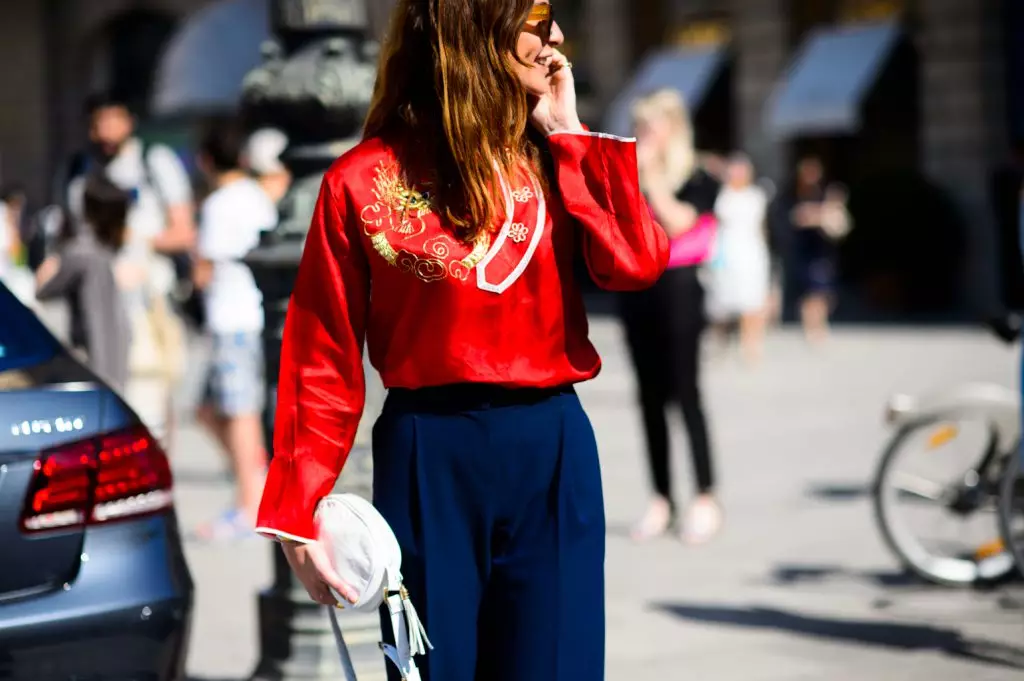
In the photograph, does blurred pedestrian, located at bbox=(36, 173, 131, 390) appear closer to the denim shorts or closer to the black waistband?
the denim shorts

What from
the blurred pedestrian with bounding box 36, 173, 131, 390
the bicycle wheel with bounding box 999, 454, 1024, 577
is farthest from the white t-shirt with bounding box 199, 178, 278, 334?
the bicycle wheel with bounding box 999, 454, 1024, 577

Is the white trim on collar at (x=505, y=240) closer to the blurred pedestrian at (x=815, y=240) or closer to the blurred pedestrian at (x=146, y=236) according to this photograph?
the blurred pedestrian at (x=146, y=236)

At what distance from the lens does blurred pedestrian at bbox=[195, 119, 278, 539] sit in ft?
Answer: 26.4

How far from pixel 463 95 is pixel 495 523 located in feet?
2.27

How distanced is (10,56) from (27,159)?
6.80ft

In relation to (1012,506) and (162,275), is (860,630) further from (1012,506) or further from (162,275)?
(162,275)

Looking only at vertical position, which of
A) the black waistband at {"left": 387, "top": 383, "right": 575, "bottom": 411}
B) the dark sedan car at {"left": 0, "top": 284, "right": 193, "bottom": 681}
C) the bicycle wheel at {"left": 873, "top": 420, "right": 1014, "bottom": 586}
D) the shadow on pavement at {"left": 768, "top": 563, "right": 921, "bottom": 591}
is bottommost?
the shadow on pavement at {"left": 768, "top": 563, "right": 921, "bottom": 591}

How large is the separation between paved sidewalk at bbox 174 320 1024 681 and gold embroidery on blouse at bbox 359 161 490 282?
2876 millimetres

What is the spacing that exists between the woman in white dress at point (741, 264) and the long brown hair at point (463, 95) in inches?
509

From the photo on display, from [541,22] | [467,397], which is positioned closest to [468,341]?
[467,397]

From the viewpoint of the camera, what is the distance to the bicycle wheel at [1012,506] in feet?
19.3

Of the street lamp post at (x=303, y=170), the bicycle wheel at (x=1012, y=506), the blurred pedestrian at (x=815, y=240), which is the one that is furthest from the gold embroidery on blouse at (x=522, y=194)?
the blurred pedestrian at (x=815, y=240)

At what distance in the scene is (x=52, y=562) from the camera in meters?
3.63

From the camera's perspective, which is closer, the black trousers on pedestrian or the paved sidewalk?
the paved sidewalk
